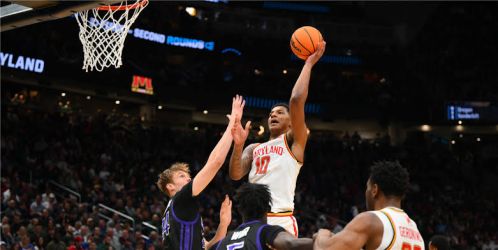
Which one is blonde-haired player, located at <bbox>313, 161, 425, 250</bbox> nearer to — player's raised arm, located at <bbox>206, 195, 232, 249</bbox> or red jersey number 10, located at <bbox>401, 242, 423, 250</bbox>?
red jersey number 10, located at <bbox>401, 242, 423, 250</bbox>

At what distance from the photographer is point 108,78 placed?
71.1 ft

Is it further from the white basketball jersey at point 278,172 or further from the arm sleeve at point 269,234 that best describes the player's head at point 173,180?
the arm sleeve at point 269,234

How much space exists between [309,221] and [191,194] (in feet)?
47.9

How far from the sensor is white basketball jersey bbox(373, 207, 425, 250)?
381cm

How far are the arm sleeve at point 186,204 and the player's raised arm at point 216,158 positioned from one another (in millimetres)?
48

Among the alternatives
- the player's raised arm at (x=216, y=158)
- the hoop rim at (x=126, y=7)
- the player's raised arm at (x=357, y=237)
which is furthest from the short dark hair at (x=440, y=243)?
the hoop rim at (x=126, y=7)

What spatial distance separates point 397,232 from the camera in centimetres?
383

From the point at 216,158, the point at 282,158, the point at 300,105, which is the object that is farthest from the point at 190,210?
the point at 300,105

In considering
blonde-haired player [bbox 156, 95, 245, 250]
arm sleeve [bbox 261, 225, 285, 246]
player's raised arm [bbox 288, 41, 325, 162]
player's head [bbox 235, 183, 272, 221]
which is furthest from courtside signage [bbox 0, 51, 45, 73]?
arm sleeve [bbox 261, 225, 285, 246]

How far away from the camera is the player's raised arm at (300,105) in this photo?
16.8ft

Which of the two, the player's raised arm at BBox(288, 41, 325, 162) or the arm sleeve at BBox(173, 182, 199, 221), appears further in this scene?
the player's raised arm at BBox(288, 41, 325, 162)

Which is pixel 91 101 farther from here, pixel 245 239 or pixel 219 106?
pixel 245 239

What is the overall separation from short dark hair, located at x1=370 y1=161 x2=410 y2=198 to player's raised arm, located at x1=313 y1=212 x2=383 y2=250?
252 millimetres

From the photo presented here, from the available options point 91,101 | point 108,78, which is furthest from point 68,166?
point 91,101
